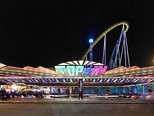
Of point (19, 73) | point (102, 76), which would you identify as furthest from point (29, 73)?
point (102, 76)

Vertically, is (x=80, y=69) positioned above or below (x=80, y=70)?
above

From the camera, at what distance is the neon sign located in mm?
47875

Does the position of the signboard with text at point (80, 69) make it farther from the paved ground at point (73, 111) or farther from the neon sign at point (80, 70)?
the paved ground at point (73, 111)

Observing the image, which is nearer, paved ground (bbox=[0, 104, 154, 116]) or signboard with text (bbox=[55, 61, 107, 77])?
paved ground (bbox=[0, 104, 154, 116])

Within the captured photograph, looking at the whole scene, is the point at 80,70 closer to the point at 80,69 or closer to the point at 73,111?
the point at 80,69

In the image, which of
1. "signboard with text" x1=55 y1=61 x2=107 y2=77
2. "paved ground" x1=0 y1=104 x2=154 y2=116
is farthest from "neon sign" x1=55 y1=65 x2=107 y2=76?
"paved ground" x1=0 y1=104 x2=154 y2=116

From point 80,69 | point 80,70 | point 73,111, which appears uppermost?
point 80,69

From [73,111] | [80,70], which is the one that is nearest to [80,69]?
[80,70]

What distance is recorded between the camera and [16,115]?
56.1 ft

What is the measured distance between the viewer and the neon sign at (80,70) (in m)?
47.9

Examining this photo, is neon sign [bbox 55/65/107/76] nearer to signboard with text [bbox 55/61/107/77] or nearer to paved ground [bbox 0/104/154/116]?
signboard with text [bbox 55/61/107/77]

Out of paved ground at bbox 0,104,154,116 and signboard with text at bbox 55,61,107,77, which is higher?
signboard with text at bbox 55,61,107,77

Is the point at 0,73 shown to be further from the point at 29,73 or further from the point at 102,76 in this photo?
the point at 102,76

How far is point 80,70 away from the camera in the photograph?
158 feet
